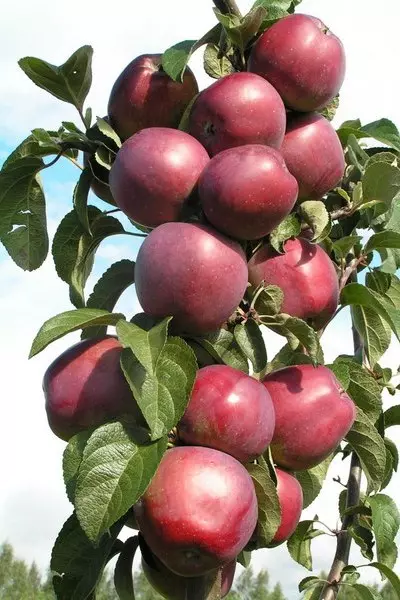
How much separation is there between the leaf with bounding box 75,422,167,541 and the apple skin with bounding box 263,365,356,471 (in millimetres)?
240

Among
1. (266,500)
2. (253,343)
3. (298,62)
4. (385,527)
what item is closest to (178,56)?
(298,62)

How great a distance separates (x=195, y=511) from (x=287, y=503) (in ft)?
0.76

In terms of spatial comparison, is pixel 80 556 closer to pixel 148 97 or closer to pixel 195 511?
pixel 195 511

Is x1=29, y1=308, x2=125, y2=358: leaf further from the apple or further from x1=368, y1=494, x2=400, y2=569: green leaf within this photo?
x1=368, y1=494, x2=400, y2=569: green leaf

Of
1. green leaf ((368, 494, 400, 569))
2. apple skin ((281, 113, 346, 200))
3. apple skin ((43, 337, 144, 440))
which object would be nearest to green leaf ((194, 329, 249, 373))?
apple skin ((43, 337, 144, 440))

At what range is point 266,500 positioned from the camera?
120 centimetres

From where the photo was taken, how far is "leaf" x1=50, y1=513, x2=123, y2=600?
1194 mm

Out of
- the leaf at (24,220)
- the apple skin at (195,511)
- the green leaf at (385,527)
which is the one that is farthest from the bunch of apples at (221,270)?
the green leaf at (385,527)

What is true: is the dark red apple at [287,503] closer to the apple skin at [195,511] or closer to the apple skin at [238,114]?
the apple skin at [195,511]

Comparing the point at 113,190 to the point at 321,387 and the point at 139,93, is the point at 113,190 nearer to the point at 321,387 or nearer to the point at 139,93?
the point at 139,93

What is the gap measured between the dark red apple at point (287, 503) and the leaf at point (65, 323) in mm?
344

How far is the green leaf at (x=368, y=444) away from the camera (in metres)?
1.40

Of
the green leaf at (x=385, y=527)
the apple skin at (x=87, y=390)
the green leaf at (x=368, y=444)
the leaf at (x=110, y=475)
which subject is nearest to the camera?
the leaf at (x=110, y=475)

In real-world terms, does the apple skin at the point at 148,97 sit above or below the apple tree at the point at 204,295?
above
